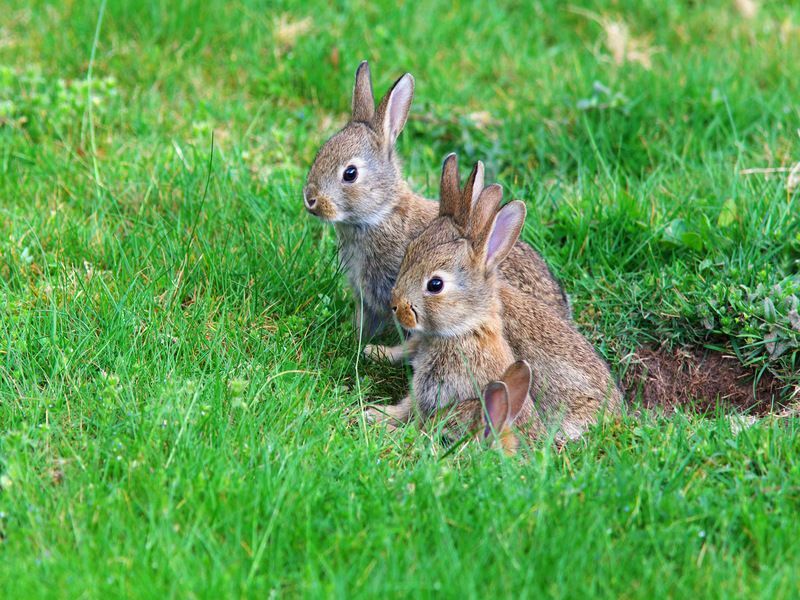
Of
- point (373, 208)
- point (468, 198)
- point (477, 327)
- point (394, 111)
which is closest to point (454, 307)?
point (477, 327)

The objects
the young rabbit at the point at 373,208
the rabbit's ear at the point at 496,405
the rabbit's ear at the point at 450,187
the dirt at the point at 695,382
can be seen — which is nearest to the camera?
the rabbit's ear at the point at 496,405

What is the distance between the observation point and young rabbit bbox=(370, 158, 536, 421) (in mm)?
4805

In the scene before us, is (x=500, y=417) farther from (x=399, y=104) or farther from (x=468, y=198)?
(x=399, y=104)

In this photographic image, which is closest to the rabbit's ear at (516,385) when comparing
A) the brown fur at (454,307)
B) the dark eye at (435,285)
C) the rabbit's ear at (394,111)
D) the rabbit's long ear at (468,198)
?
the brown fur at (454,307)

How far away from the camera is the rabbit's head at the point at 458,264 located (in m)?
4.78

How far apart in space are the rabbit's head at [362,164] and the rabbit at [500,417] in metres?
1.23

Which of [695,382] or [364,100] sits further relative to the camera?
[364,100]

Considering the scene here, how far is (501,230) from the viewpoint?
190 inches

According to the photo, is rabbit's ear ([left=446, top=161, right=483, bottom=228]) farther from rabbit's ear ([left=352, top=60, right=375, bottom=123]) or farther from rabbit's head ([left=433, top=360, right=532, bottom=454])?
rabbit's ear ([left=352, top=60, right=375, bottom=123])

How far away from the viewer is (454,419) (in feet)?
15.6

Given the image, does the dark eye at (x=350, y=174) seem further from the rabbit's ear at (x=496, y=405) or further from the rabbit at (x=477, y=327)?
the rabbit's ear at (x=496, y=405)

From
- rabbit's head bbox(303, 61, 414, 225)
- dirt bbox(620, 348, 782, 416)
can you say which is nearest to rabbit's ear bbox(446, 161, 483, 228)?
rabbit's head bbox(303, 61, 414, 225)

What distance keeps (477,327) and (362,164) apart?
1122mm

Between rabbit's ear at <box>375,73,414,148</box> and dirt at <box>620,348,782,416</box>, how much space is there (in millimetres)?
1733
